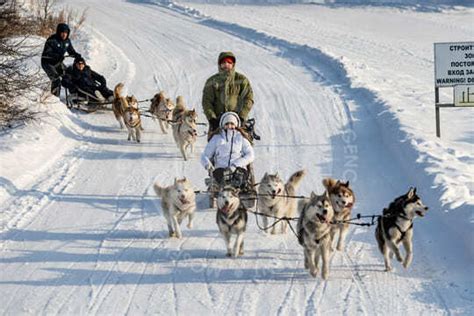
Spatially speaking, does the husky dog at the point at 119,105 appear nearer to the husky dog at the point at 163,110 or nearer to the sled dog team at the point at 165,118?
the sled dog team at the point at 165,118

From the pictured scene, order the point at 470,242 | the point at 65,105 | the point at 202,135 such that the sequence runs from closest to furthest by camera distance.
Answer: the point at 470,242, the point at 202,135, the point at 65,105

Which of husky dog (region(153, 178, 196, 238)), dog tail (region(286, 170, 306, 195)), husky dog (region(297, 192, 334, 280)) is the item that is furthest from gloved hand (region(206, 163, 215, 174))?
husky dog (region(297, 192, 334, 280))

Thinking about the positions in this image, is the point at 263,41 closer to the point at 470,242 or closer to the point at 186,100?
the point at 186,100

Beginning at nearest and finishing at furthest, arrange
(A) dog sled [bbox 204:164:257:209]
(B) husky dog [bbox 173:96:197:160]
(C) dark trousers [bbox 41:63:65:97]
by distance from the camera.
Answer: (A) dog sled [bbox 204:164:257:209] < (B) husky dog [bbox 173:96:197:160] < (C) dark trousers [bbox 41:63:65:97]

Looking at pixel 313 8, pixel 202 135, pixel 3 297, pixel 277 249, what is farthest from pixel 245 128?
pixel 313 8

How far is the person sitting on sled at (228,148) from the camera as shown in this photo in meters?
8.57

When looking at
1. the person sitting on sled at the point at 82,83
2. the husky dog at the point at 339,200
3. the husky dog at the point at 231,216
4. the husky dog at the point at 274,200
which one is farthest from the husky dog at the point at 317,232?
the person sitting on sled at the point at 82,83

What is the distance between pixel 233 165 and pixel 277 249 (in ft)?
4.18

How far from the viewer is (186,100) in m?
14.9

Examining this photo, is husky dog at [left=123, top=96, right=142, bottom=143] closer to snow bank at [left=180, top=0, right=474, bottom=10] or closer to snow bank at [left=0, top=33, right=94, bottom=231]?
snow bank at [left=0, top=33, right=94, bottom=231]

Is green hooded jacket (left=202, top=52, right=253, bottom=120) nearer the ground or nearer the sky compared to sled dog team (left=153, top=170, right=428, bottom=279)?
nearer the sky

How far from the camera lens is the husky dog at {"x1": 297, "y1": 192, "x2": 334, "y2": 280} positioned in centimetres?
662

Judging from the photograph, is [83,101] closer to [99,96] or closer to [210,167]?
[99,96]

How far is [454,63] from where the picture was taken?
448 inches
